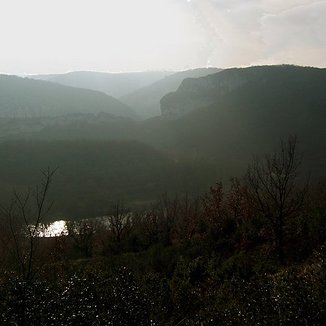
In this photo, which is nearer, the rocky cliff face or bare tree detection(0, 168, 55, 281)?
bare tree detection(0, 168, 55, 281)

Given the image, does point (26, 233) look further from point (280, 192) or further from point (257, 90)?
point (257, 90)

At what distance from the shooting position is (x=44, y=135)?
15875 centimetres

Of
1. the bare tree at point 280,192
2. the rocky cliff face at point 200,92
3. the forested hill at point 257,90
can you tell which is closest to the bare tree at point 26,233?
the bare tree at point 280,192

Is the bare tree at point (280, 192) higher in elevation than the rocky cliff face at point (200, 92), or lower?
Result: lower

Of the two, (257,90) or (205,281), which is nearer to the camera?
(205,281)

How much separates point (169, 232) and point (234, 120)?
101 metres

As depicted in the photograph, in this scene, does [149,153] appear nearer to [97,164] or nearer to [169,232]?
[97,164]

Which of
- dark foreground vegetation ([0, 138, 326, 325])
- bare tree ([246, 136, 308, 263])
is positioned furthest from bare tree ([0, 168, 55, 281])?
bare tree ([246, 136, 308, 263])

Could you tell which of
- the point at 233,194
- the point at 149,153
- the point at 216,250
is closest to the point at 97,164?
the point at 149,153

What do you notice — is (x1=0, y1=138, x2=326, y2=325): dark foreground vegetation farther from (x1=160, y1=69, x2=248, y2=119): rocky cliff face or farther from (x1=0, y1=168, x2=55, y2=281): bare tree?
(x1=160, y1=69, x2=248, y2=119): rocky cliff face

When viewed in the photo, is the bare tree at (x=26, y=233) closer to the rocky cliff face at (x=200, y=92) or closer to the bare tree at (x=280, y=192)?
the bare tree at (x=280, y=192)

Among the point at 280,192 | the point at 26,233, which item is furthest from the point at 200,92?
the point at 26,233

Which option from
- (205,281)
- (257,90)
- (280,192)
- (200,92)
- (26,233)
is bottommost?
(205,281)

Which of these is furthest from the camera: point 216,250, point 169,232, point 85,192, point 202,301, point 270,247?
point 85,192
